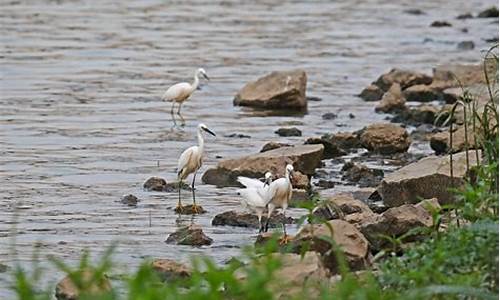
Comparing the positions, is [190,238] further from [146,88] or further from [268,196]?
[146,88]

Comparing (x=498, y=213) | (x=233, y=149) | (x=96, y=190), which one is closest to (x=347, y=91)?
(x=233, y=149)

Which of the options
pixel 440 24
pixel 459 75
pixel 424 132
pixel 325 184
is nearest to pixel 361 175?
pixel 325 184

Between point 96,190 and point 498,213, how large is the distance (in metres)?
5.89

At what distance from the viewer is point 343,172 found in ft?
45.2

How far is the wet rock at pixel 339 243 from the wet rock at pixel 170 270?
628 mm

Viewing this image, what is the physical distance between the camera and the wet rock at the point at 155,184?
42.6 feet

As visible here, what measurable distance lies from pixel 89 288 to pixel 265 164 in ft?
22.3

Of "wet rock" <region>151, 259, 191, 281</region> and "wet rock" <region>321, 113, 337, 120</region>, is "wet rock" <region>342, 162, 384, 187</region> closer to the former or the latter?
"wet rock" <region>321, 113, 337, 120</region>

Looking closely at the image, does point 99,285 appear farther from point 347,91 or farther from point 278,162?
point 347,91

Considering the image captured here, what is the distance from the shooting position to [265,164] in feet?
43.2

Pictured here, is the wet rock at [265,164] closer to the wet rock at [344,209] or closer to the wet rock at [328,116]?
the wet rock at [344,209]

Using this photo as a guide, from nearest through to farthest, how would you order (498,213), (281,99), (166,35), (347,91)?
(498,213) → (281,99) → (347,91) → (166,35)

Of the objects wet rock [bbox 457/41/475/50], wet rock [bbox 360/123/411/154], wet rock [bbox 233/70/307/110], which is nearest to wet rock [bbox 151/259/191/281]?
wet rock [bbox 360/123/411/154]

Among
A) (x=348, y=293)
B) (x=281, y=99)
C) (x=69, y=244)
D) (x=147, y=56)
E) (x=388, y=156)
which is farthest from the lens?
(x=147, y=56)
